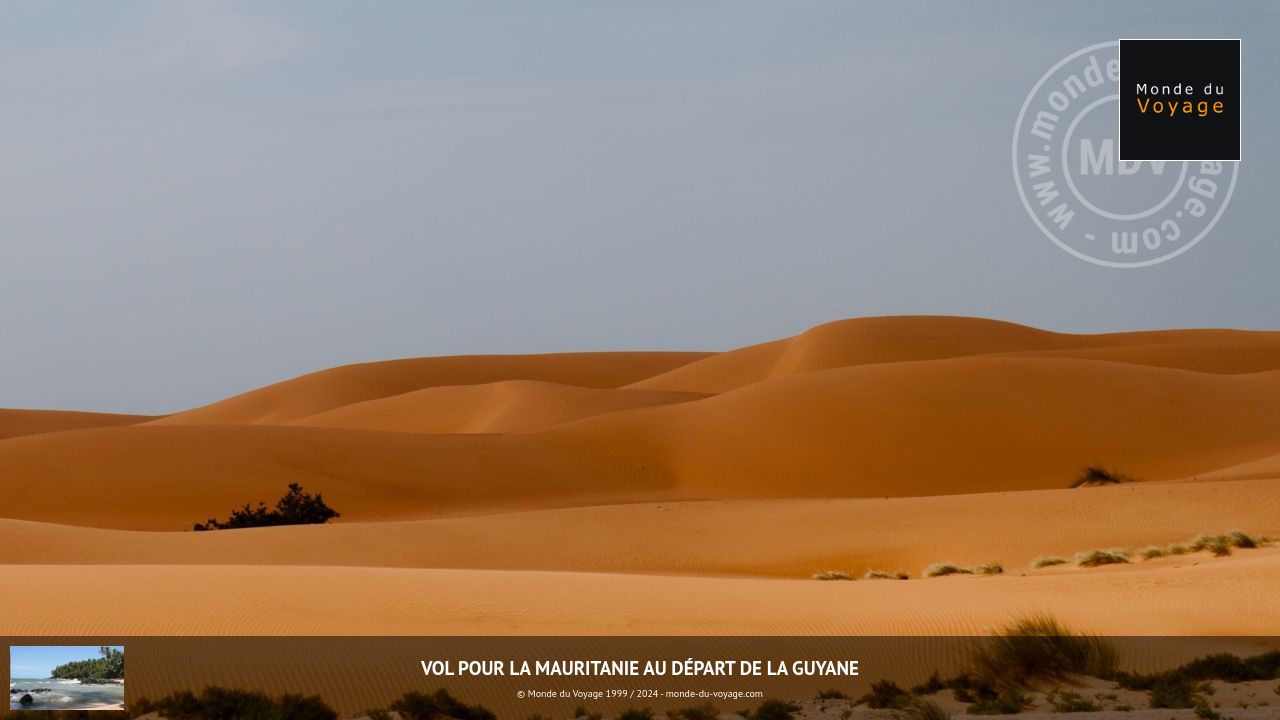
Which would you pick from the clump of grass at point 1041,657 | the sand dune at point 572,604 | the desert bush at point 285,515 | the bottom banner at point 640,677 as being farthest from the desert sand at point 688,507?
the desert bush at point 285,515

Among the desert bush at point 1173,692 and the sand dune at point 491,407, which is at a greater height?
the sand dune at point 491,407

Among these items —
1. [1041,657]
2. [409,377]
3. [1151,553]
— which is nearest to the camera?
[1041,657]

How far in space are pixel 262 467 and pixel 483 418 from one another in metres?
23.5

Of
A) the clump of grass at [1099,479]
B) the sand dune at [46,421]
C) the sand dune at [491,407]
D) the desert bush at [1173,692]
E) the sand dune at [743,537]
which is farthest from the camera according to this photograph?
the sand dune at [46,421]

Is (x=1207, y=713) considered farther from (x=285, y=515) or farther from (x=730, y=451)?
(x=730, y=451)

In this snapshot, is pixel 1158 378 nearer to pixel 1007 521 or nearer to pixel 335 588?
pixel 1007 521

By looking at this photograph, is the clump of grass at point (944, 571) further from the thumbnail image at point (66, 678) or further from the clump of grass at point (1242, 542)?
the thumbnail image at point (66, 678)

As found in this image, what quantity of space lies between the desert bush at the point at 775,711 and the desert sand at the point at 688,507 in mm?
1951

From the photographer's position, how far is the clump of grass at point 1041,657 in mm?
10164

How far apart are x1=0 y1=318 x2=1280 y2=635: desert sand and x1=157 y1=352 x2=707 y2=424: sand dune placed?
22.1 meters

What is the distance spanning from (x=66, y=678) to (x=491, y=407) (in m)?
54.4

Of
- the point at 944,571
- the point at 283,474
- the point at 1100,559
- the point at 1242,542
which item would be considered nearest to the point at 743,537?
the point at 944,571

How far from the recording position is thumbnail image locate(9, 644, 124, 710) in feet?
30.1

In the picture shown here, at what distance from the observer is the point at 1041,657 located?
1030cm
